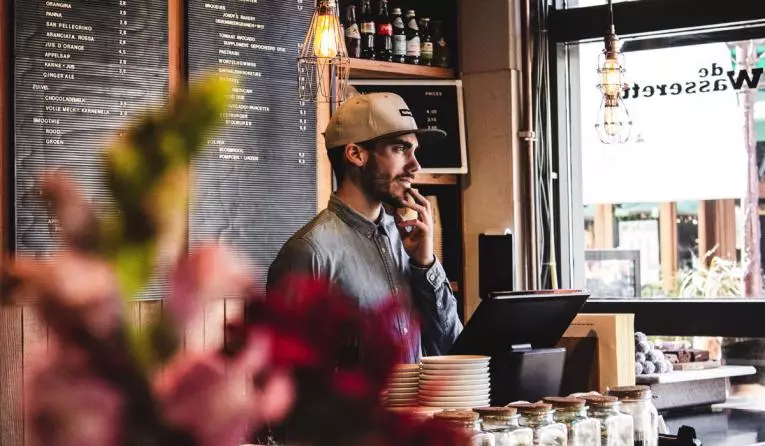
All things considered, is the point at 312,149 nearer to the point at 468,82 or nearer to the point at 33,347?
the point at 468,82

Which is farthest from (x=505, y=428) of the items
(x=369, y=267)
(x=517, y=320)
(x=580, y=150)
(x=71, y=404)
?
(x=580, y=150)

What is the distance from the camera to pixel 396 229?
326 centimetres

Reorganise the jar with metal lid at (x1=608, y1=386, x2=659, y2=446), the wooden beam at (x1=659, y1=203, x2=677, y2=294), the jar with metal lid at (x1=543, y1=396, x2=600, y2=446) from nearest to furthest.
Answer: the jar with metal lid at (x1=543, y1=396, x2=600, y2=446) < the jar with metal lid at (x1=608, y1=386, x2=659, y2=446) < the wooden beam at (x1=659, y1=203, x2=677, y2=294)

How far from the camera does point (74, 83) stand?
3.42 metres

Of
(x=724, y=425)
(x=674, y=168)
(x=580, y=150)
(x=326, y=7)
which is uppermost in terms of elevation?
(x=326, y=7)

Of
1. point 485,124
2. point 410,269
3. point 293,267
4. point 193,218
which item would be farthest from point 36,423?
point 485,124

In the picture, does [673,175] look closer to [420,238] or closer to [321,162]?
[321,162]

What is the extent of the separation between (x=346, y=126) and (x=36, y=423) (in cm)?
284

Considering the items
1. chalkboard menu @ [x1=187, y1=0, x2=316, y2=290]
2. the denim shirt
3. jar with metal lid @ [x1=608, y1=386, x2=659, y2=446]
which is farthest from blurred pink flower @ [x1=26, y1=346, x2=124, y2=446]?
chalkboard menu @ [x1=187, y1=0, x2=316, y2=290]

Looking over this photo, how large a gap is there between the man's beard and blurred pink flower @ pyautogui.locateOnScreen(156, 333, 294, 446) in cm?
272

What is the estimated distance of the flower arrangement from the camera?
359 millimetres

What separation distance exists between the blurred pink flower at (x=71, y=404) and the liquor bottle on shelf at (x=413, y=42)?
4356mm

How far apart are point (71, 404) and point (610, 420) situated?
1684 millimetres

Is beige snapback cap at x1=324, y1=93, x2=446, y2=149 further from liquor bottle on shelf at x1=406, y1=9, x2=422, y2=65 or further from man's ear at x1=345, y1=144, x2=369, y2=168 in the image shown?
liquor bottle on shelf at x1=406, y1=9, x2=422, y2=65
